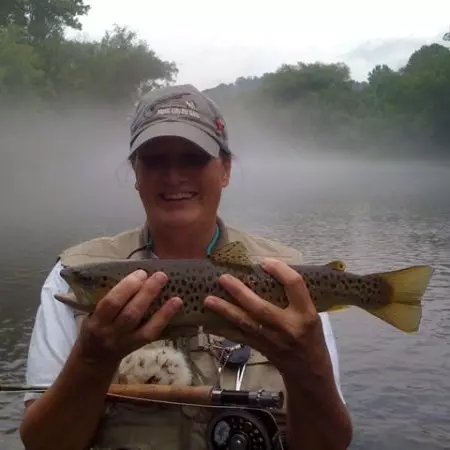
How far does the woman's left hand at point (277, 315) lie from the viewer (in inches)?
125

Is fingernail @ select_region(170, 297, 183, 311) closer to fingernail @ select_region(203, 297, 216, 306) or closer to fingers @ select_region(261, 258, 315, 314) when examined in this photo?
fingernail @ select_region(203, 297, 216, 306)

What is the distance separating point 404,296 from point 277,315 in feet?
2.78

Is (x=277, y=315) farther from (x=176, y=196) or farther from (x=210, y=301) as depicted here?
(x=176, y=196)

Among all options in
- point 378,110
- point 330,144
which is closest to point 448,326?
point 378,110

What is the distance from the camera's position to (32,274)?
2238cm

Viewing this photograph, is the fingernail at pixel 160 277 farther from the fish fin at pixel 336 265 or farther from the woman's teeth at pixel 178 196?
the fish fin at pixel 336 265

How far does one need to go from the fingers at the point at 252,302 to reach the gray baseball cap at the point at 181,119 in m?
0.85

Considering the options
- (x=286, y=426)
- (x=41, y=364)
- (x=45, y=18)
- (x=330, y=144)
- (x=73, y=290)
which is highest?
(x=45, y=18)

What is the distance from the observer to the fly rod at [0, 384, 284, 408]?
3840 millimetres

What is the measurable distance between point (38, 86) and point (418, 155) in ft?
229

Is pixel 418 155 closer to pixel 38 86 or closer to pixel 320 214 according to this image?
pixel 38 86

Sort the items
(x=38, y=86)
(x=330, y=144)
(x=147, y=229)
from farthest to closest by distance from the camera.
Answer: (x=330, y=144) → (x=38, y=86) → (x=147, y=229)

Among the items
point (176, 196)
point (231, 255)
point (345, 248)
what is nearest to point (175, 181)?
point (176, 196)

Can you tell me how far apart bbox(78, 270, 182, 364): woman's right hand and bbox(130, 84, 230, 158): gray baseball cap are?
0.86m
